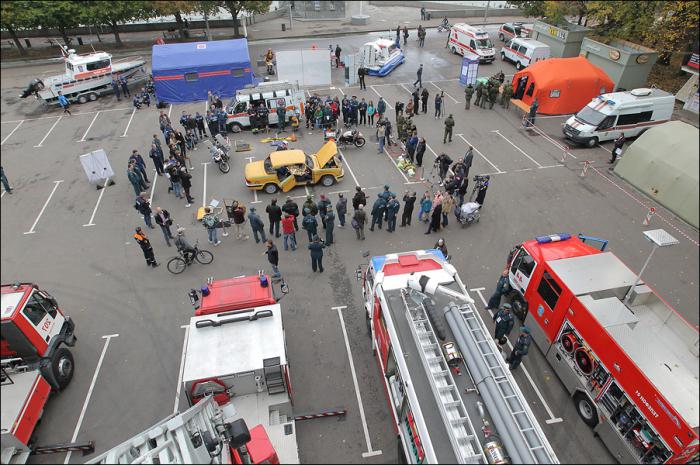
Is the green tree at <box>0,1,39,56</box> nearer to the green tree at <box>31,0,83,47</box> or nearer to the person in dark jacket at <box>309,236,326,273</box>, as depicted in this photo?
the green tree at <box>31,0,83,47</box>

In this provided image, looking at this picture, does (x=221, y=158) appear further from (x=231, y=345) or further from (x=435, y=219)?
(x=231, y=345)

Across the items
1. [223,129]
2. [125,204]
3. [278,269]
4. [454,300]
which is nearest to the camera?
[454,300]

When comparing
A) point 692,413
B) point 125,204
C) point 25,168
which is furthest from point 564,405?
point 25,168

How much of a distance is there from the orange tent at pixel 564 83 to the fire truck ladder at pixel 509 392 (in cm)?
1909

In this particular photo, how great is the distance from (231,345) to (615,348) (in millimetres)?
7773

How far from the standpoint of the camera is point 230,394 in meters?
8.62

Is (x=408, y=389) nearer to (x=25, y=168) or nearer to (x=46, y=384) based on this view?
(x=46, y=384)

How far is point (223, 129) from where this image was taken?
22.0 metres

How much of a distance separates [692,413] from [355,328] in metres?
7.31

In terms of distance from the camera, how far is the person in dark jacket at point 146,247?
42.2 ft

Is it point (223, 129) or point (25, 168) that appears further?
point (223, 129)

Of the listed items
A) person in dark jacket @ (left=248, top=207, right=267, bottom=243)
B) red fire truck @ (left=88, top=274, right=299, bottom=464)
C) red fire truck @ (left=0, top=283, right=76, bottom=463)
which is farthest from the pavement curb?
red fire truck @ (left=88, top=274, right=299, bottom=464)

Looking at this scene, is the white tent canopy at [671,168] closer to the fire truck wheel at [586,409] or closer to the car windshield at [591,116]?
the fire truck wheel at [586,409]

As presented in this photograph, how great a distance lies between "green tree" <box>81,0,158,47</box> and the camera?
2833cm
